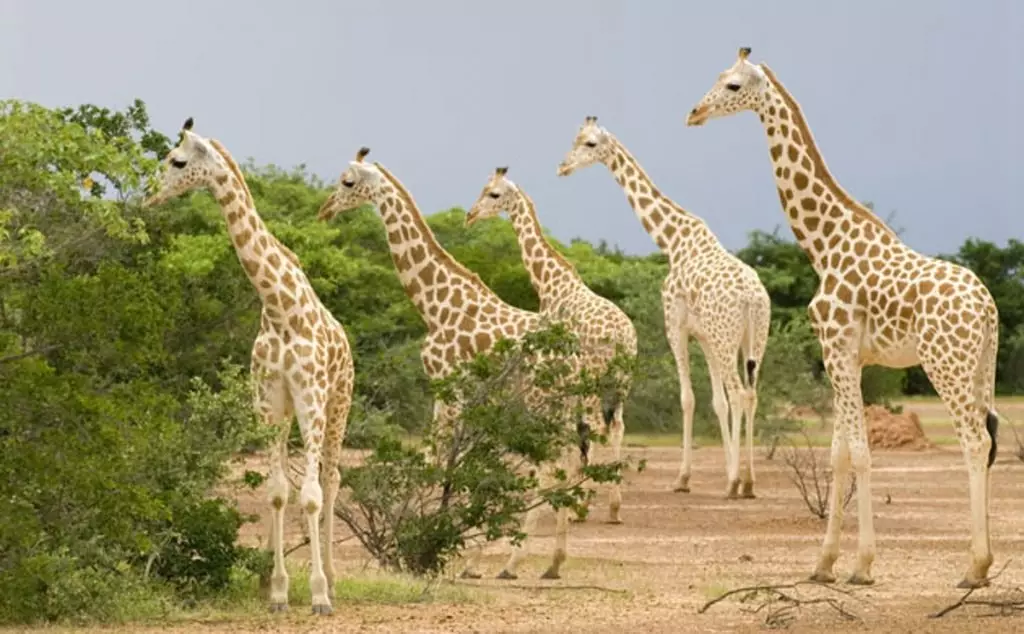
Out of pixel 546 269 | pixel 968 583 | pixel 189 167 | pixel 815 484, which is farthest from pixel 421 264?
pixel 815 484

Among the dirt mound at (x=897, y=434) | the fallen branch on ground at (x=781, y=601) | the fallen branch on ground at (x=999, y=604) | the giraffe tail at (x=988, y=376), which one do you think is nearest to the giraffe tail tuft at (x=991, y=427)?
the giraffe tail at (x=988, y=376)

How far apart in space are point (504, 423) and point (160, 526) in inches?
97.7

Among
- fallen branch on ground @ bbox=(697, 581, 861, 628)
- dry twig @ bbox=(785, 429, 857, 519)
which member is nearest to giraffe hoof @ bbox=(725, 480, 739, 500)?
dry twig @ bbox=(785, 429, 857, 519)

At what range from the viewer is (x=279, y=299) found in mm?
12938

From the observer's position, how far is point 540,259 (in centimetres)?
1939

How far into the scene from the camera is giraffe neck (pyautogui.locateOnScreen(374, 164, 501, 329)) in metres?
16.2

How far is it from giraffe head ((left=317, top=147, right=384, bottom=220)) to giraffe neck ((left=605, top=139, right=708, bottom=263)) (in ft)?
23.3

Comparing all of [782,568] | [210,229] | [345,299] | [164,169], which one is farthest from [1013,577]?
[345,299]

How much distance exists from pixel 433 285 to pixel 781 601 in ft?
14.5

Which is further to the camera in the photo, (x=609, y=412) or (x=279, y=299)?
(x=609, y=412)

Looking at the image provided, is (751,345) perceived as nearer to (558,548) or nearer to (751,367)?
(751,367)

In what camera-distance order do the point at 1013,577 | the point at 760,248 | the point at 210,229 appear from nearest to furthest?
the point at 1013,577 < the point at 210,229 < the point at 760,248

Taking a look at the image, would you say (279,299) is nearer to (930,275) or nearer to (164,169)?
(164,169)

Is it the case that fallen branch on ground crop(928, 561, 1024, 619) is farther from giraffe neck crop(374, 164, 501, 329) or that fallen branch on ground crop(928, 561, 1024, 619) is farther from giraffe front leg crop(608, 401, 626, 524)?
giraffe front leg crop(608, 401, 626, 524)
